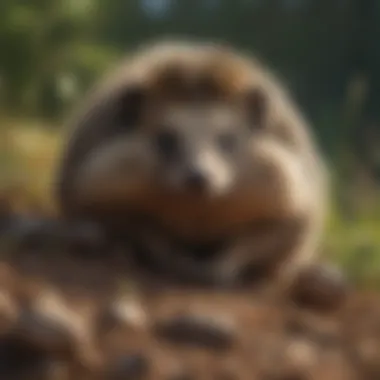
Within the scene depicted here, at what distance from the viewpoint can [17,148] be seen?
4.38m

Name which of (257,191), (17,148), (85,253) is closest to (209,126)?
(257,191)

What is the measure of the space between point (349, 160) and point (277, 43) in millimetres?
840

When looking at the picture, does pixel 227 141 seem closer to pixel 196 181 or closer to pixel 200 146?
pixel 200 146

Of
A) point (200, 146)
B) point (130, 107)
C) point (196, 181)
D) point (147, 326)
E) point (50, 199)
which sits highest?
point (50, 199)

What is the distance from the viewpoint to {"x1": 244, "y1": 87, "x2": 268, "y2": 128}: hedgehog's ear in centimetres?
344

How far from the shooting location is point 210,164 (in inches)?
127

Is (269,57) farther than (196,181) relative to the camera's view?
Yes

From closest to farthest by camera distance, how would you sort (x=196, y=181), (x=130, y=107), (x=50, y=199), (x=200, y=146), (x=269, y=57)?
(x=196, y=181)
(x=200, y=146)
(x=130, y=107)
(x=50, y=199)
(x=269, y=57)

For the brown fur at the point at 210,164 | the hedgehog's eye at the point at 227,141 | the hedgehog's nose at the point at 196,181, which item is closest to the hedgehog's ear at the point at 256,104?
the brown fur at the point at 210,164

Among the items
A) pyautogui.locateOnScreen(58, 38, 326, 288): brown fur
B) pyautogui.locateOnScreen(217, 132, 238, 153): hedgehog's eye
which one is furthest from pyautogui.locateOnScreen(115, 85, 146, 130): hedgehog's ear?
pyautogui.locateOnScreen(217, 132, 238, 153): hedgehog's eye

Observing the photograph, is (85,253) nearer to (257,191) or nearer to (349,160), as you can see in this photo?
(257,191)

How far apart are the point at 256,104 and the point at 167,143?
12.1 inches

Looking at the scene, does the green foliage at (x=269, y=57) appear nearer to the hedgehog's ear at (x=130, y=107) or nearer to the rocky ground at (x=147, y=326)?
the rocky ground at (x=147, y=326)

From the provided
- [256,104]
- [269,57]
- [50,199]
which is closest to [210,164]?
[256,104]
